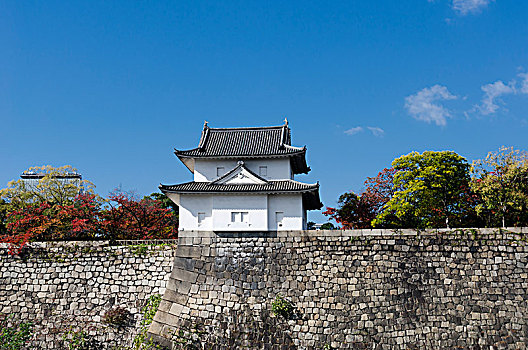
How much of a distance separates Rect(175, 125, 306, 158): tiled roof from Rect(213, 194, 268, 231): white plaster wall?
2226 millimetres

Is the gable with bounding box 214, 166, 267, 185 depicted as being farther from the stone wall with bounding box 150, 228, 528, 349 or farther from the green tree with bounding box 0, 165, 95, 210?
the green tree with bounding box 0, 165, 95, 210

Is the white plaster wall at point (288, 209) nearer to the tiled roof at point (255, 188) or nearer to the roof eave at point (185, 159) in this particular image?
the tiled roof at point (255, 188)

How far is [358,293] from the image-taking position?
14.0 m

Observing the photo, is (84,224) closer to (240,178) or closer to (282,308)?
(240,178)

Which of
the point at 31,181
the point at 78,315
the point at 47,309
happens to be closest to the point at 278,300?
the point at 78,315

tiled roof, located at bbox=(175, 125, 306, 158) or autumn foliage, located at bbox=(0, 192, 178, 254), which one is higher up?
tiled roof, located at bbox=(175, 125, 306, 158)

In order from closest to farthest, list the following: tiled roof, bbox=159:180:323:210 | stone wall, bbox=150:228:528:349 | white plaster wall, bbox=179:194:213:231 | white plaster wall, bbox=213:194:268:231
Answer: stone wall, bbox=150:228:528:349, white plaster wall, bbox=213:194:268:231, tiled roof, bbox=159:180:323:210, white plaster wall, bbox=179:194:213:231

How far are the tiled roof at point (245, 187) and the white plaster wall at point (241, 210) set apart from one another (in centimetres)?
31

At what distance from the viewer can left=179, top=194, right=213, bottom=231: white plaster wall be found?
17.0m

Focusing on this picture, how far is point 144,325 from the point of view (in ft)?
48.2

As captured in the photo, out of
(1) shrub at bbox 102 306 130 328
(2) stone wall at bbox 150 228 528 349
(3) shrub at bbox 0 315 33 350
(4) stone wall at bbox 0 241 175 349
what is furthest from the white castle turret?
(3) shrub at bbox 0 315 33 350

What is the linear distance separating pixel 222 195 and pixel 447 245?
833cm

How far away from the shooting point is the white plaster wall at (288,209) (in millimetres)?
16578

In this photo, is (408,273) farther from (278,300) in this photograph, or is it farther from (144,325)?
(144,325)
